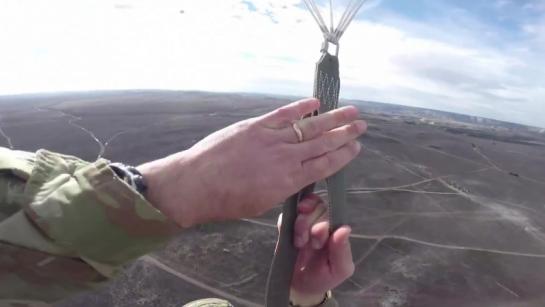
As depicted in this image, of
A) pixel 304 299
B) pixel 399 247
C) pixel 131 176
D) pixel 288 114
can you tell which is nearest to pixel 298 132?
pixel 288 114

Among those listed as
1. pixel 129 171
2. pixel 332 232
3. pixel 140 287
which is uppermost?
pixel 129 171

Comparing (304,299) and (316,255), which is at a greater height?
(316,255)

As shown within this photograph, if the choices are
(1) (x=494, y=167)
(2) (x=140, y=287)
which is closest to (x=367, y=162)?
(1) (x=494, y=167)

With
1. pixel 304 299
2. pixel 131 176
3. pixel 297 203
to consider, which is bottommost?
pixel 304 299

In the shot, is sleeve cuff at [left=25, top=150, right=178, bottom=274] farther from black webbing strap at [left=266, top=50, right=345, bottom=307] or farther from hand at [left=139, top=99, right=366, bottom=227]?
black webbing strap at [left=266, top=50, right=345, bottom=307]

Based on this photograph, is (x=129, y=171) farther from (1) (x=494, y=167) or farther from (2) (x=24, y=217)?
(1) (x=494, y=167)

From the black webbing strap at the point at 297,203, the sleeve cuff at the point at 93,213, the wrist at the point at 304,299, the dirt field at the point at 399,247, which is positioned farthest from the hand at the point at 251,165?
the dirt field at the point at 399,247

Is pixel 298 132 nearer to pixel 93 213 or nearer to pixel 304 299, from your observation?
pixel 93 213
